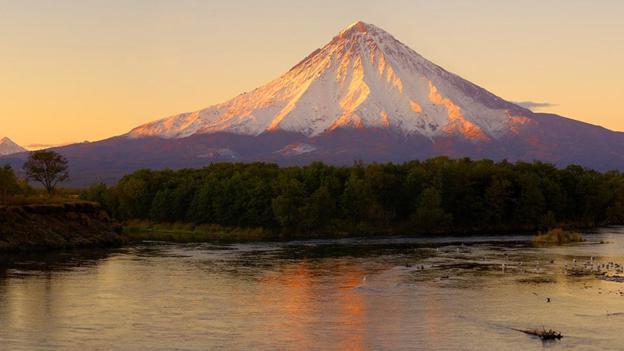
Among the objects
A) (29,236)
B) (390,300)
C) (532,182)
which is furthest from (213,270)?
(532,182)

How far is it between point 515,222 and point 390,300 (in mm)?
74679

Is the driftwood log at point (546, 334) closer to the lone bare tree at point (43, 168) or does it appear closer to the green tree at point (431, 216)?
the green tree at point (431, 216)

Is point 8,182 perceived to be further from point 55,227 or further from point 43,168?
point 43,168

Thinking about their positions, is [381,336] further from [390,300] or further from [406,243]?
[406,243]

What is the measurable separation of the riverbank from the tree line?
78.3 ft

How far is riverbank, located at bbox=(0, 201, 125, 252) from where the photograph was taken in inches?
3425

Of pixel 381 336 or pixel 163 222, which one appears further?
pixel 163 222

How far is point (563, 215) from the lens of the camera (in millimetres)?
128750

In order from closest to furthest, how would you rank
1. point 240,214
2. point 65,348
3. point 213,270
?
1. point 65,348
2. point 213,270
3. point 240,214

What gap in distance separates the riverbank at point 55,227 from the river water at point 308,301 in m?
5.76

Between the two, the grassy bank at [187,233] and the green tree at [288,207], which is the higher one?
the green tree at [288,207]

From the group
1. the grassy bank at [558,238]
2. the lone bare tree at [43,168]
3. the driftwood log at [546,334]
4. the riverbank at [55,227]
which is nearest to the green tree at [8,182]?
the riverbank at [55,227]

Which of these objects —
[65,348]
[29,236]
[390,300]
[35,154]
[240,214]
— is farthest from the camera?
[35,154]

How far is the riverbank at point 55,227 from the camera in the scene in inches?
3425
